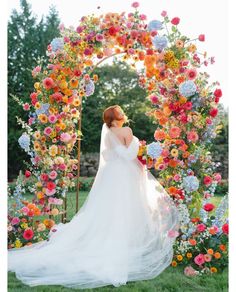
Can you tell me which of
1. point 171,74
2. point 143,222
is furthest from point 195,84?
point 143,222

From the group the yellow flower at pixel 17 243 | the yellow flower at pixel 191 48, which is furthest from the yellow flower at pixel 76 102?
the yellow flower at pixel 17 243

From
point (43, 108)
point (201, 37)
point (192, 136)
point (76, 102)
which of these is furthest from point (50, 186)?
point (201, 37)

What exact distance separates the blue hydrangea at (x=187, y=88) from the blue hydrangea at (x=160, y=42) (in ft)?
1.88

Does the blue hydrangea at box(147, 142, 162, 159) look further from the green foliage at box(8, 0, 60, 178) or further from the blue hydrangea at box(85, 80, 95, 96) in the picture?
the green foliage at box(8, 0, 60, 178)

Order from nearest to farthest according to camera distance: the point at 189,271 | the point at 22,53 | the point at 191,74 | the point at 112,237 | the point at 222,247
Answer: the point at 189,271 → the point at 222,247 → the point at 112,237 → the point at 191,74 → the point at 22,53

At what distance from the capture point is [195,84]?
19.5 feet

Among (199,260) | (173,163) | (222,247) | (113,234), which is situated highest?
(173,163)

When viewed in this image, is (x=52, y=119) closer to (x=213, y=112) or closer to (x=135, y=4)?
(x=135, y=4)

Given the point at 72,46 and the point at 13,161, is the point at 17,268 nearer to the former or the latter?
the point at 72,46

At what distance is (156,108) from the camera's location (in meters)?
6.26

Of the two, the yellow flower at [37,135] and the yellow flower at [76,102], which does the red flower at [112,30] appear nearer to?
the yellow flower at [76,102]

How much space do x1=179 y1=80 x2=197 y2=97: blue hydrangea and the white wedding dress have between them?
0.90m

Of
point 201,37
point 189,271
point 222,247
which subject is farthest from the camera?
point 201,37

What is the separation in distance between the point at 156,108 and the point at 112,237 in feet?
5.93
